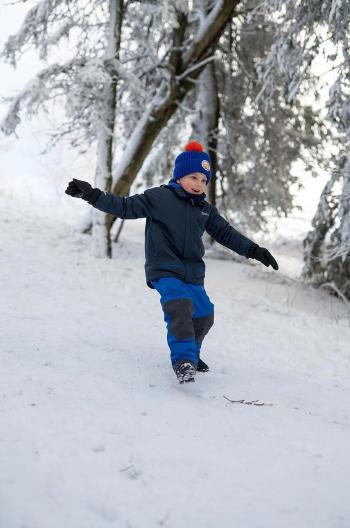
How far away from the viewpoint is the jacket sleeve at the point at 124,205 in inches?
143

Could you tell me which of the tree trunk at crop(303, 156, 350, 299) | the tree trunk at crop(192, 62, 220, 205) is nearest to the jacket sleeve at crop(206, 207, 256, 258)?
the tree trunk at crop(303, 156, 350, 299)

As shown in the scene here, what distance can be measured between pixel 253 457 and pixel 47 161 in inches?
1053

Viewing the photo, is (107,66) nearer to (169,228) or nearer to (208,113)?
(208,113)

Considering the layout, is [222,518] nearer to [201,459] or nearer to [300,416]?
[201,459]

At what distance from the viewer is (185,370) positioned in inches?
133

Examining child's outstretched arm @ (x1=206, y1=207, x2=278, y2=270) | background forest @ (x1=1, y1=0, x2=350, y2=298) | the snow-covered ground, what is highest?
background forest @ (x1=1, y1=0, x2=350, y2=298)

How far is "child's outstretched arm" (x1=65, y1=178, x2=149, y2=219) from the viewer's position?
354cm

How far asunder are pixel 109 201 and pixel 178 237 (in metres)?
0.57

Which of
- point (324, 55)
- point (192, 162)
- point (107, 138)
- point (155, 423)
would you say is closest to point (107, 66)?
point (107, 138)

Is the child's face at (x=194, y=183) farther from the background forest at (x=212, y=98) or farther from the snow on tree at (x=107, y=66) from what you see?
the snow on tree at (x=107, y=66)

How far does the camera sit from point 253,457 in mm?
2508

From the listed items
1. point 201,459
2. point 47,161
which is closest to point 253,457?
point 201,459

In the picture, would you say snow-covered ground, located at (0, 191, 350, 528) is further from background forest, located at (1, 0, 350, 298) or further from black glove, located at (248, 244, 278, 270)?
background forest, located at (1, 0, 350, 298)

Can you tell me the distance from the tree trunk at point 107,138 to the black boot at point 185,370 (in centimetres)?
582
